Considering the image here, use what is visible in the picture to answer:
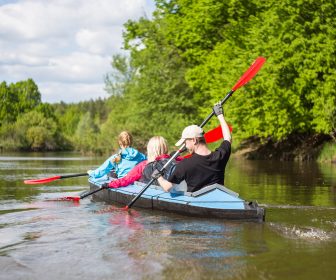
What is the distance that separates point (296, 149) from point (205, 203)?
22.4 m

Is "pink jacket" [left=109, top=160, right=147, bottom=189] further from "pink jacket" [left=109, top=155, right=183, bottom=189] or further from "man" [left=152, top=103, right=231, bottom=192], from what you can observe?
"man" [left=152, top=103, right=231, bottom=192]

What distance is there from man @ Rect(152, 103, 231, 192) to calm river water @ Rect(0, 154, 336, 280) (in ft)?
1.81

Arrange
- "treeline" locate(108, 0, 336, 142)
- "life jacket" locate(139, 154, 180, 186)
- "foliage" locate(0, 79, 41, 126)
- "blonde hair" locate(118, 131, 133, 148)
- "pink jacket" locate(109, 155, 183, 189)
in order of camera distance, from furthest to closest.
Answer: "foliage" locate(0, 79, 41, 126) → "treeline" locate(108, 0, 336, 142) → "blonde hair" locate(118, 131, 133, 148) → "pink jacket" locate(109, 155, 183, 189) → "life jacket" locate(139, 154, 180, 186)

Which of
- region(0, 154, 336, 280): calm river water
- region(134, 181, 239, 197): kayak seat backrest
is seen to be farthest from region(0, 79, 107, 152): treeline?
region(134, 181, 239, 197): kayak seat backrest

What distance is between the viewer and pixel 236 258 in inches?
223

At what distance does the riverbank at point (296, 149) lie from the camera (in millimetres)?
27234

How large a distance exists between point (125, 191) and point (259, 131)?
50.7 feet

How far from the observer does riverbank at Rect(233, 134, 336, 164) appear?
27234 mm

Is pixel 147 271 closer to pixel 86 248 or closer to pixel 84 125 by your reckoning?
pixel 86 248

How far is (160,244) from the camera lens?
639 centimetres

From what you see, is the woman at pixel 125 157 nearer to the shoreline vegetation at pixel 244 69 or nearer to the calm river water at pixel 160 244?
the calm river water at pixel 160 244

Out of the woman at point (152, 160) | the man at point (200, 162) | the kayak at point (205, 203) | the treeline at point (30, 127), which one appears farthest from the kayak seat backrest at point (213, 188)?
the treeline at point (30, 127)

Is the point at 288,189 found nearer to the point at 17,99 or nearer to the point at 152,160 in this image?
the point at 152,160

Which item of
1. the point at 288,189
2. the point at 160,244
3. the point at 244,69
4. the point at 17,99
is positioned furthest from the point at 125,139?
the point at 17,99
